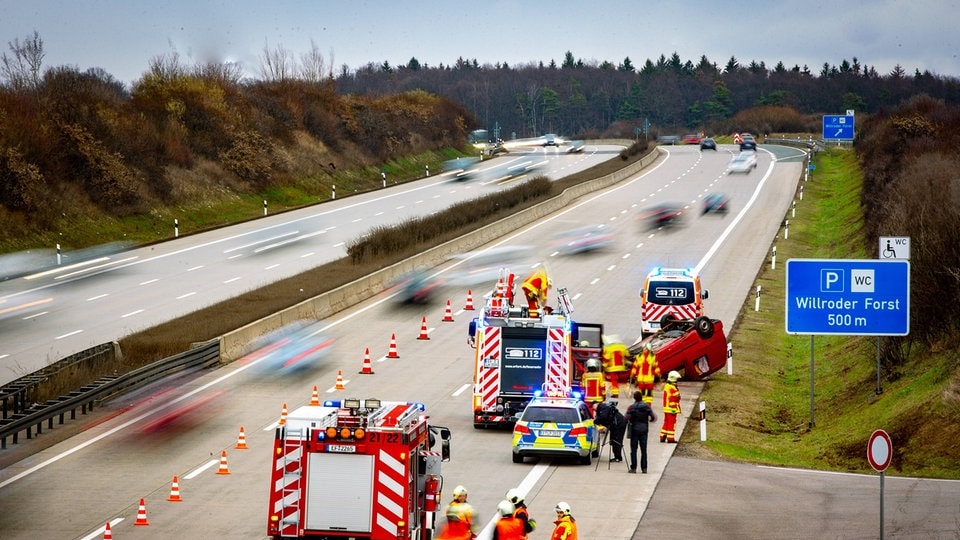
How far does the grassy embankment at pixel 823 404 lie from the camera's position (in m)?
24.7

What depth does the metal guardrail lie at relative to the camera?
27.9 metres

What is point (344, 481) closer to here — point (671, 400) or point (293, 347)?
point (671, 400)

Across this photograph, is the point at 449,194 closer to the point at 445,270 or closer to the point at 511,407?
the point at 445,270

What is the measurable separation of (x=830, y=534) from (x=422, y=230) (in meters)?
44.5

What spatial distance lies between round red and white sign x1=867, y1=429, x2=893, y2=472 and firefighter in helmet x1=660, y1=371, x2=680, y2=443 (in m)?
9.52

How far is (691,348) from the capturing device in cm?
3484

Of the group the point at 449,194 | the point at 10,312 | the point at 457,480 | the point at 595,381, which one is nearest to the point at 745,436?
the point at 595,381

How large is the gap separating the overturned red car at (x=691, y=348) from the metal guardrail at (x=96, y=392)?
11626 millimetres

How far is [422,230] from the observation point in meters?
62.9

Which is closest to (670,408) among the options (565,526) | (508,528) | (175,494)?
(175,494)

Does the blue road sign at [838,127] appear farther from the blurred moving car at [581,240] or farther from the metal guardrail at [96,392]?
the metal guardrail at [96,392]

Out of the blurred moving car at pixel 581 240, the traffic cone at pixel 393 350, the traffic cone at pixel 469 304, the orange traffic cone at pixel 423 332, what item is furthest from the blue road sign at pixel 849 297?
the blurred moving car at pixel 581 240

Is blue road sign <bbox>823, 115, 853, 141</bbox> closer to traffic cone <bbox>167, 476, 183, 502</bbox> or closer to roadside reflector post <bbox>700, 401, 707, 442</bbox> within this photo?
roadside reflector post <bbox>700, 401, 707, 442</bbox>

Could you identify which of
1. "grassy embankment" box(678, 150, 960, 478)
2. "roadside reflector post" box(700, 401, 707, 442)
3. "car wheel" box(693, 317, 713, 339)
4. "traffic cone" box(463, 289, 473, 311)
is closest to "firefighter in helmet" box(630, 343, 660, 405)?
"grassy embankment" box(678, 150, 960, 478)
